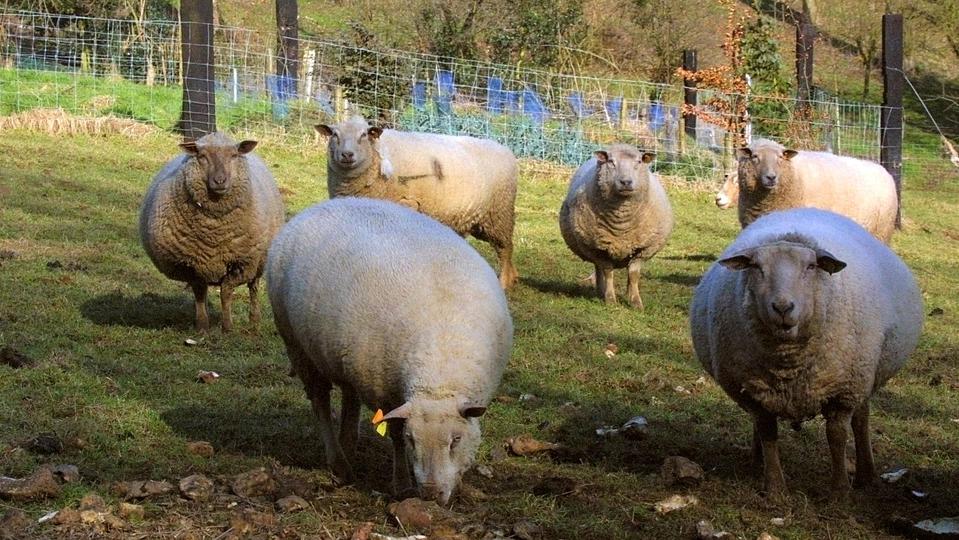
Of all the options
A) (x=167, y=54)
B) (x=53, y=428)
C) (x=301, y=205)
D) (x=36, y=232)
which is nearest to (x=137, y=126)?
(x=167, y=54)

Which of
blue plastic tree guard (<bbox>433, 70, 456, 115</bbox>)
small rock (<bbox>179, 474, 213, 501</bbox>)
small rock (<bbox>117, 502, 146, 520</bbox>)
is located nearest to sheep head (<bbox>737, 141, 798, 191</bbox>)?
small rock (<bbox>179, 474, 213, 501</bbox>)

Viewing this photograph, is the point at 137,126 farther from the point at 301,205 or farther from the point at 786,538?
the point at 786,538

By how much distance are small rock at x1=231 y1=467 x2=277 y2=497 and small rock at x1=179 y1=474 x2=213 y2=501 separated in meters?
0.11

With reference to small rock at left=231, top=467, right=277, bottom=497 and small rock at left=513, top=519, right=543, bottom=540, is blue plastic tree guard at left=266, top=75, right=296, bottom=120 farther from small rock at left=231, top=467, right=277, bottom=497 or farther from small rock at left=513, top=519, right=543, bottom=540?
small rock at left=513, top=519, right=543, bottom=540

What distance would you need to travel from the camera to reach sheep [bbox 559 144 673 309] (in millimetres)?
10625

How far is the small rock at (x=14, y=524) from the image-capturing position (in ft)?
13.8

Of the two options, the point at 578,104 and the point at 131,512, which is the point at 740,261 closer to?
the point at 131,512

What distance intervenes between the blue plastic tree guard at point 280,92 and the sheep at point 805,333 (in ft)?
44.0

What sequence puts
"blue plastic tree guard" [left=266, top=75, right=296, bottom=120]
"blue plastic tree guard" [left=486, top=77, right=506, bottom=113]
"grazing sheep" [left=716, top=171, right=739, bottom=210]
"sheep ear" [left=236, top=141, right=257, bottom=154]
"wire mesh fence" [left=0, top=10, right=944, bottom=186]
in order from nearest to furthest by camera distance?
"sheep ear" [left=236, top=141, right=257, bottom=154] → "grazing sheep" [left=716, top=171, right=739, bottom=210] → "wire mesh fence" [left=0, top=10, right=944, bottom=186] → "blue plastic tree guard" [left=266, top=75, right=296, bottom=120] → "blue plastic tree guard" [left=486, top=77, right=506, bottom=113]

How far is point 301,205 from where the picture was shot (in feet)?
46.1

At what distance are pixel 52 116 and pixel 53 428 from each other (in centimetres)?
1183

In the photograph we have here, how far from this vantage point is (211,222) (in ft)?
28.0

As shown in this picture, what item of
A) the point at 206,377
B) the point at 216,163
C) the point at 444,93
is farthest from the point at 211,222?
the point at 444,93

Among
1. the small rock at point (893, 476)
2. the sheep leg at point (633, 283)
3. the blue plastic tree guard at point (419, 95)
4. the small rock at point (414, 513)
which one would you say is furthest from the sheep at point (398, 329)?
the blue plastic tree guard at point (419, 95)
